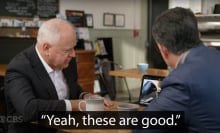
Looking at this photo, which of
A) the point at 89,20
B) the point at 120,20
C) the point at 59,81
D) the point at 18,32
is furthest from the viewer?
the point at 120,20

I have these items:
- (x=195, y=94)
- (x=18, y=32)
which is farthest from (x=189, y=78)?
(x=18, y=32)

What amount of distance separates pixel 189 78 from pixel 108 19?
202 inches

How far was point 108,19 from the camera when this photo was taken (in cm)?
613

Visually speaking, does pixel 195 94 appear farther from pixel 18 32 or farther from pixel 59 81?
pixel 18 32

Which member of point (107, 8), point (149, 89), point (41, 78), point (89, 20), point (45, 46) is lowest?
point (149, 89)

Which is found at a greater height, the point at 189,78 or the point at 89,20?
the point at 89,20

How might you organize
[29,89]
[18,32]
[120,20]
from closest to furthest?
[29,89], [18,32], [120,20]

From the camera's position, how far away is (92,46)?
5668mm

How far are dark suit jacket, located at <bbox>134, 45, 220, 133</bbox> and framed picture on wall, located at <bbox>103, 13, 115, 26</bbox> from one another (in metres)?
5.00

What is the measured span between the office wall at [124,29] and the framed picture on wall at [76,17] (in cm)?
9

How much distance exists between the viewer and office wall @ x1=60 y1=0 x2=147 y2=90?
19.2ft

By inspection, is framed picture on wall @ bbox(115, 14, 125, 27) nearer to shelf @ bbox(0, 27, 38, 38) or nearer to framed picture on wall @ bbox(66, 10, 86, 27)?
framed picture on wall @ bbox(66, 10, 86, 27)

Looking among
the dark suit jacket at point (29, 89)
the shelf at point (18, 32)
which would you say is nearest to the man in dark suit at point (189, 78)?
the dark suit jacket at point (29, 89)

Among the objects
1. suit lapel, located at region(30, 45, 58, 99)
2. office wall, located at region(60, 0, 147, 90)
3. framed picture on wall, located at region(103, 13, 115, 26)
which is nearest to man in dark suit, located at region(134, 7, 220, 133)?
suit lapel, located at region(30, 45, 58, 99)
